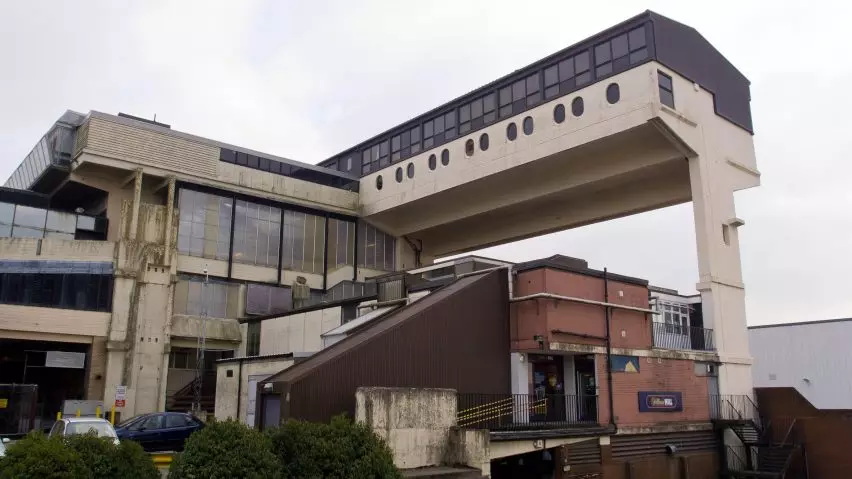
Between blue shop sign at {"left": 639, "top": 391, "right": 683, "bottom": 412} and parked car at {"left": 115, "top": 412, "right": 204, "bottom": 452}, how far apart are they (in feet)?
53.0

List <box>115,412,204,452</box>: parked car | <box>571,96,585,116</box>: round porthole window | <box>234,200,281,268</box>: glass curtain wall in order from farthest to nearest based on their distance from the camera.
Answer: <box>234,200,281,268</box>: glass curtain wall < <box>571,96,585,116</box>: round porthole window < <box>115,412,204,452</box>: parked car

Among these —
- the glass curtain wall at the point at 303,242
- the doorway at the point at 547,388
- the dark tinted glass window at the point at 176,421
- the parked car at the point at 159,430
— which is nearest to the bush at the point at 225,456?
the parked car at the point at 159,430

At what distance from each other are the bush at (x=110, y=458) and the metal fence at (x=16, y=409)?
15744 millimetres

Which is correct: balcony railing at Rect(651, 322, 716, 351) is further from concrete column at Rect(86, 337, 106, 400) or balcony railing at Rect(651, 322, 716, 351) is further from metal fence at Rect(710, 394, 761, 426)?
concrete column at Rect(86, 337, 106, 400)

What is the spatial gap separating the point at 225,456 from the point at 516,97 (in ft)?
97.9

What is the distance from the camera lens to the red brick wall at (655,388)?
2442cm

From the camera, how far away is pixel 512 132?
37.8m

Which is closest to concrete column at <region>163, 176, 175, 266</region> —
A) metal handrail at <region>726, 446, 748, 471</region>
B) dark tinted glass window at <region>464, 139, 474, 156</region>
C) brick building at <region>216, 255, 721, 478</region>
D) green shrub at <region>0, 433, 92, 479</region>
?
brick building at <region>216, 255, 721, 478</region>

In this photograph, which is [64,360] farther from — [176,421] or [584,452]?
[584,452]

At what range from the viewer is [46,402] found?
1391 inches

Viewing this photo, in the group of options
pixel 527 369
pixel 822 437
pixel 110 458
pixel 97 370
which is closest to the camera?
pixel 110 458

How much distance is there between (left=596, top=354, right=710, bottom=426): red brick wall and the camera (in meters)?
24.4

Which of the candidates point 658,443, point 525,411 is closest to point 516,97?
point 658,443

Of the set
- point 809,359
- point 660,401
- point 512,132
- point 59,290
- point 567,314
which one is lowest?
point 660,401
